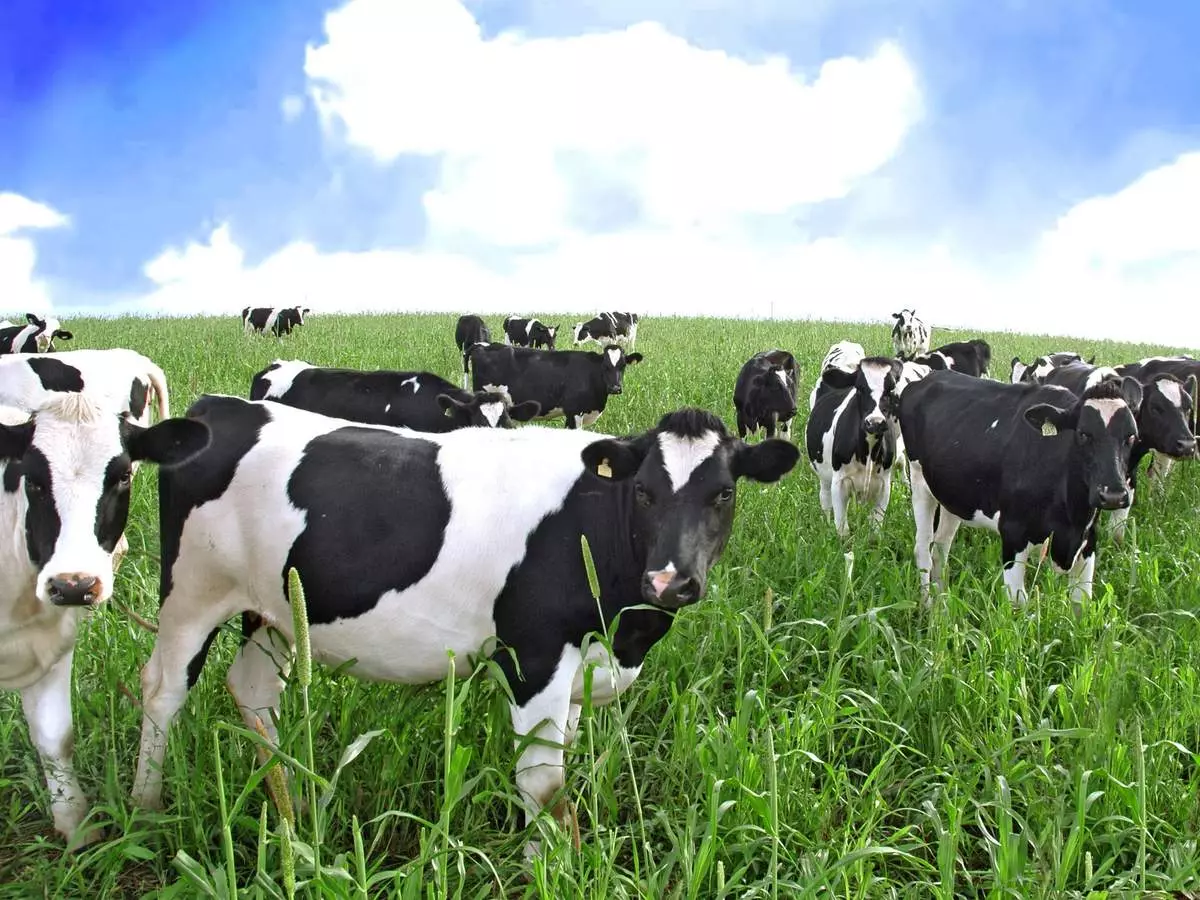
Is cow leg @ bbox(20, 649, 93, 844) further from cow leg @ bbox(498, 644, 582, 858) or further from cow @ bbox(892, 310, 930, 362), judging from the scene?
cow @ bbox(892, 310, 930, 362)

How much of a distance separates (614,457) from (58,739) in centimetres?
276

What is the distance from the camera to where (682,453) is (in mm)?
3975

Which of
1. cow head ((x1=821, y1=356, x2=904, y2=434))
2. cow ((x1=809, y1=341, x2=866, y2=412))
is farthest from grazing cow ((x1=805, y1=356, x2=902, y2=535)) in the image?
cow ((x1=809, y1=341, x2=866, y2=412))

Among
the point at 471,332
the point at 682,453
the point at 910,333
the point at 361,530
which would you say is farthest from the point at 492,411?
the point at 910,333

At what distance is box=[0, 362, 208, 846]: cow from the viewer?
3.62m

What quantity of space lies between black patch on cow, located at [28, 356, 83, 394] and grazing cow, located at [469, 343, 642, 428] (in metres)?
7.37

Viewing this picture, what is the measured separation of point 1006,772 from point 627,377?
15.6 m

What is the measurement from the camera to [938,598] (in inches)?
225

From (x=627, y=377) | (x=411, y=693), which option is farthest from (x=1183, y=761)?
(x=627, y=377)

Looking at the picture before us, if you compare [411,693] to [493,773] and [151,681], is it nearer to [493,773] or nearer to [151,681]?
[493,773]

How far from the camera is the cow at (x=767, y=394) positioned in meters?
13.4

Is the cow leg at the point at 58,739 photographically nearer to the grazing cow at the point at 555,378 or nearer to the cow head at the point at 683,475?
the cow head at the point at 683,475

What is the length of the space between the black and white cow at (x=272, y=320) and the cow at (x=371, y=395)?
17.7 meters

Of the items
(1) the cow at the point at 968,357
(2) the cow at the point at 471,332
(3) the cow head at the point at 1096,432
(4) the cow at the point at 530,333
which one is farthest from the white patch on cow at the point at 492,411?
(4) the cow at the point at 530,333
